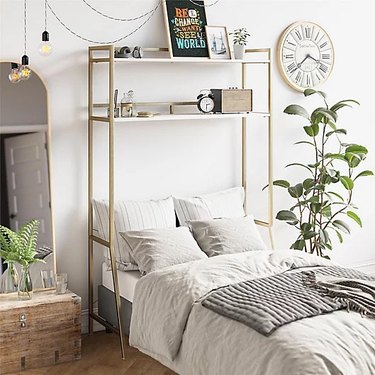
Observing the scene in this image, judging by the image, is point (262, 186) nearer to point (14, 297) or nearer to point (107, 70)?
point (107, 70)

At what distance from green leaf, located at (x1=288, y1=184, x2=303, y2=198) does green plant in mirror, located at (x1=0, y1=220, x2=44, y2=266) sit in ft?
6.11

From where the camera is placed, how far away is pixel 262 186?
5.61 metres

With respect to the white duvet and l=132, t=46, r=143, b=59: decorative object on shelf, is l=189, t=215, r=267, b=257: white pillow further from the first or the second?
l=132, t=46, r=143, b=59: decorative object on shelf

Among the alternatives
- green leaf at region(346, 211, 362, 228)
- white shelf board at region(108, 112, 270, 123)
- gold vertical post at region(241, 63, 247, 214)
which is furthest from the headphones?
green leaf at region(346, 211, 362, 228)

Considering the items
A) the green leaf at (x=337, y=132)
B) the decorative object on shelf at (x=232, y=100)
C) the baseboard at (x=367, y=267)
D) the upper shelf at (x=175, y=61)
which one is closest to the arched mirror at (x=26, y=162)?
the upper shelf at (x=175, y=61)

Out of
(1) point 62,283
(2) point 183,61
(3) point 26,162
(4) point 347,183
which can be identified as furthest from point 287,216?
(3) point 26,162

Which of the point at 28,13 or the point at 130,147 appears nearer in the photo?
the point at 28,13

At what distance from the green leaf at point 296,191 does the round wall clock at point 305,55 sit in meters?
0.75

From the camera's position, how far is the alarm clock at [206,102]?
4.95 m

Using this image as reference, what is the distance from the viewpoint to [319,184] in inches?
214

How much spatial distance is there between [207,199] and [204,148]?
39 cm

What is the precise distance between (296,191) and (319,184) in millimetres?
177

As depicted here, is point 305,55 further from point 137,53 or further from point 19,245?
point 19,245

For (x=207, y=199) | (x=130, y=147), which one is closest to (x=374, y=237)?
(x=207, y=199)
